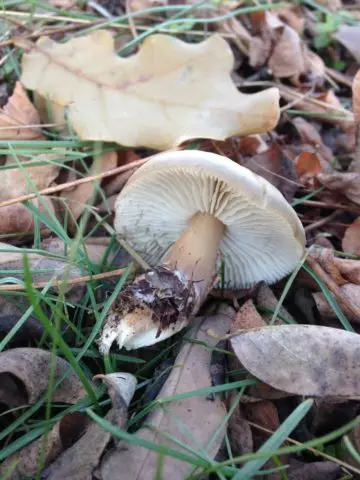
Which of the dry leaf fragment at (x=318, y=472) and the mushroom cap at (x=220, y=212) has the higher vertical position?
the mushroom cap at (x=220, y=212)

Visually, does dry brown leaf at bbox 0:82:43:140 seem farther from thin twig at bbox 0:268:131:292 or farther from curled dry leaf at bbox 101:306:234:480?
curled dry leaf at bbox 101:306:234:480

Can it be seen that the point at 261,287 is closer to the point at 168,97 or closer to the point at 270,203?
the point at 270,203

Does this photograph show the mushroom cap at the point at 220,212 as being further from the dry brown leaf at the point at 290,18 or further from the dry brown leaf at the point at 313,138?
the dry brown leaf at the point at 290,18

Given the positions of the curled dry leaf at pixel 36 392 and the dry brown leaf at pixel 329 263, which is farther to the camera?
the dry brown leaf at pixel 329 263

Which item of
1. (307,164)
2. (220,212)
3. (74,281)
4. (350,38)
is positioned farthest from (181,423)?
(350,38)

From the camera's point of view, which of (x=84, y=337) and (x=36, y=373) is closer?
(x=36, y=373)

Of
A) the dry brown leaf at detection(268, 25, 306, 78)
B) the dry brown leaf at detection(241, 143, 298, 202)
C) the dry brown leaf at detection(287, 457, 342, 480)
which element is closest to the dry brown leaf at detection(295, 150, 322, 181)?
the dry brown leaf at detection(241, 143, 298, 202)

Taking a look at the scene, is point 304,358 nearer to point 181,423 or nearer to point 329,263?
point 181,423

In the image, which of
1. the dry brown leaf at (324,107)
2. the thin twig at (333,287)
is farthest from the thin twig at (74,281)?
the dry brown leaf at (324,107)
